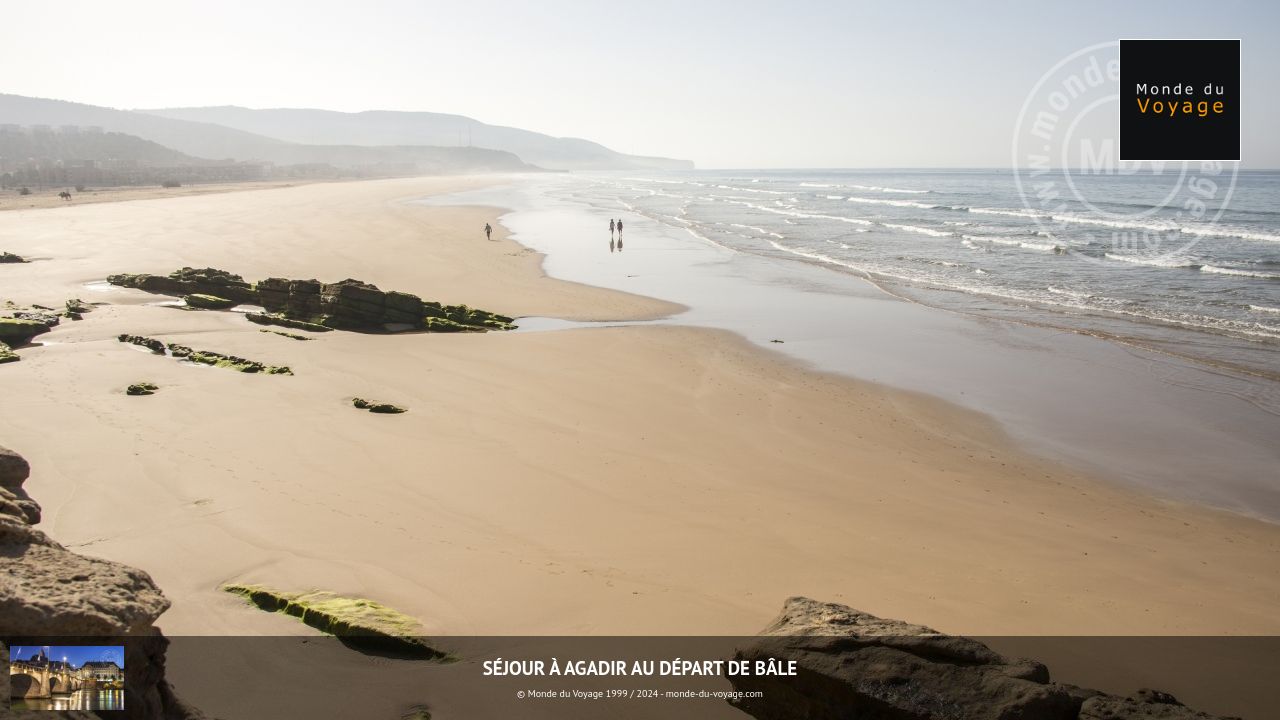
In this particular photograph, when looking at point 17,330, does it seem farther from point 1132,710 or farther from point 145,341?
point 1132,710

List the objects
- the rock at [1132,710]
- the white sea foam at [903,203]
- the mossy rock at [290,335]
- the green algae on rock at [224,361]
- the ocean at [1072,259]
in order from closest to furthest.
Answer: the rock at [1132,710], the green algae on rock at [224,361], the mossy rock at [290,335], the ocean at [1072,259], the white sea foam at [903,203]

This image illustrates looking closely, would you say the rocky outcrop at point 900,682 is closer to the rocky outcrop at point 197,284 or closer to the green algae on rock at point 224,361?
the green algae on rock at point 224,361

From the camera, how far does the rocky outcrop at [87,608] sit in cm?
304

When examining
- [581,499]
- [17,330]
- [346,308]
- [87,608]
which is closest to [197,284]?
[346,308]

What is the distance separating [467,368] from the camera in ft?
44.3

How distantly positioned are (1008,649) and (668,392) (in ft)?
25.2

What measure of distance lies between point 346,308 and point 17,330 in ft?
18.9

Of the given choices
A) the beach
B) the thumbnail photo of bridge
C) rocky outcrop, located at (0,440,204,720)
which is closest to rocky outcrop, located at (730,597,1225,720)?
the beach

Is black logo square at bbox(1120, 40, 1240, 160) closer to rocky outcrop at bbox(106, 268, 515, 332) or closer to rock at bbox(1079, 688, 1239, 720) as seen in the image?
rocky outcrop at bbox(106, 268, 515, 332)

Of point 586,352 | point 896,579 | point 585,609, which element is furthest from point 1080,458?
point 586,352

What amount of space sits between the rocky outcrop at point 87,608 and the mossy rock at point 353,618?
4.84 ft

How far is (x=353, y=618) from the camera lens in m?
5.13

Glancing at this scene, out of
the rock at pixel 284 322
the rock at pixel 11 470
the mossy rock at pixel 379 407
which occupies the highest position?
the rock at pixel 284 322

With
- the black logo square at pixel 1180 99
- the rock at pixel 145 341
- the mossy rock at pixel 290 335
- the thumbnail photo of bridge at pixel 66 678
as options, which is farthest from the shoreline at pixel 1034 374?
the rock at pixel 145 341
